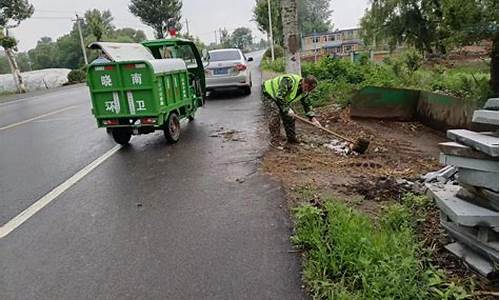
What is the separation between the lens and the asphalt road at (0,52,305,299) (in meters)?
3.21

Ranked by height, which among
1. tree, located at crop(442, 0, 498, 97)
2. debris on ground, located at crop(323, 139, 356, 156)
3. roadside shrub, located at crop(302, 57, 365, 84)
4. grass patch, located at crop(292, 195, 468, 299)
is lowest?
debris on ground, located at crop(323, 139, 356, 156)

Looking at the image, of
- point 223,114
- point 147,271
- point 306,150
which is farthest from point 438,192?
point 223,114

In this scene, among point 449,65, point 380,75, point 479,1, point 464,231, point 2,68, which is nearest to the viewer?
point 464,231

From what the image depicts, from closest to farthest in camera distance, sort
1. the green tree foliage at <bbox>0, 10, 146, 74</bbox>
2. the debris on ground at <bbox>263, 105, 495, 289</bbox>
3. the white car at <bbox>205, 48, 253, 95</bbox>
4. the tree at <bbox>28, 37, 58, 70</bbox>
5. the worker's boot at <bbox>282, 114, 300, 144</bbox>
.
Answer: the debris on ground at <bbox>263, 105, 495, 289</bbox>
the worker's boot at <bbox>282, 114, 300, 144</bbox>
the white car at <bbox>205, 48, 253, 95</bbox>
the green tree foliage at <bbox>0, 10, 146, 74</bbox>
the tree at <bbox>28, 37, 58, 70</bbox>

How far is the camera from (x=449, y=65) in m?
24.2

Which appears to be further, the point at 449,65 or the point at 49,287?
the point at 449,65

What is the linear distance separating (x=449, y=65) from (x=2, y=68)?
7552 centimetres

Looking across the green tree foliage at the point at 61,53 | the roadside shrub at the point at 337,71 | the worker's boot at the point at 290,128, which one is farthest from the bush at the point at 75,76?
the green tree foliage at the point at 61,53

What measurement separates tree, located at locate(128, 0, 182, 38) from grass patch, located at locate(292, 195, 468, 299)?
157 ft

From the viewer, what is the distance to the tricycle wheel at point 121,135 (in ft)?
26.1

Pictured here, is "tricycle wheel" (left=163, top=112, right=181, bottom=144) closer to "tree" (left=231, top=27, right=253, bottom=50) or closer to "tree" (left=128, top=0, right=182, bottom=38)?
Result: "tree" (left=128, top=0, right=182, bottom=38)

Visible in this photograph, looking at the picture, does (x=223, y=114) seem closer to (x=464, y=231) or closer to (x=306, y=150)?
(x=306, y=150)

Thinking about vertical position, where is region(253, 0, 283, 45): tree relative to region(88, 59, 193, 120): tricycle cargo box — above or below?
above

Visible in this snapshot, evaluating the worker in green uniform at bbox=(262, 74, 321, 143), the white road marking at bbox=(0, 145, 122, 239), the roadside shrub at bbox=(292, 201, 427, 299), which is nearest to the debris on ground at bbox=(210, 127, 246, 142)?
the worker in green uniform at bbox=(262, 74, 321, 143)
